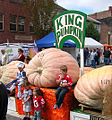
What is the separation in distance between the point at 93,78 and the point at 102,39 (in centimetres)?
4059

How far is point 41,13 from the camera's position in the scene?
63.0 feet

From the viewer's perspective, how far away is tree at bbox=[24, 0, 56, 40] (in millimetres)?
18953

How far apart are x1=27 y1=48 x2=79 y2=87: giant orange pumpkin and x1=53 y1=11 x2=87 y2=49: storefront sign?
651 mm

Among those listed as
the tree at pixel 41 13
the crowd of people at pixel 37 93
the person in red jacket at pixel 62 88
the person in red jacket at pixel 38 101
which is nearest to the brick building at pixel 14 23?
the tree at pixel 41 13

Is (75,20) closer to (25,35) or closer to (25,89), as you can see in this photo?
(25,89)

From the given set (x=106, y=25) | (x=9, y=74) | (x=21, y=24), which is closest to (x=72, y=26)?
(x=9, y=74)

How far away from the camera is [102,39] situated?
139 ft

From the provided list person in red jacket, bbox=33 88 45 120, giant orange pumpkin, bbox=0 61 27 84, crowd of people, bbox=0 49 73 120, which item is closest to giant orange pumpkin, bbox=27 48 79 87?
crowd of people, bbox=0 49 73 120

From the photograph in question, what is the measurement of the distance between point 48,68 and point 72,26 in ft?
4.90

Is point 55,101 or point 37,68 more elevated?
point 37,68

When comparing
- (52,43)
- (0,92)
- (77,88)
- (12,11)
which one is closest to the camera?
(0,92)

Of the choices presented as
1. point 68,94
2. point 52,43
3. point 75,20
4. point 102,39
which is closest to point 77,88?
point 68,94

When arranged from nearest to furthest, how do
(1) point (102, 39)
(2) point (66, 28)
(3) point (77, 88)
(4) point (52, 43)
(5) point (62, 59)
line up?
(3) point (77, 88), (5) point (62, 59), (2) point (66, 28), (4) point (52, 43), (1) point (102, 39)

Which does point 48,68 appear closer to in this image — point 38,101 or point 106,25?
point 38,101
